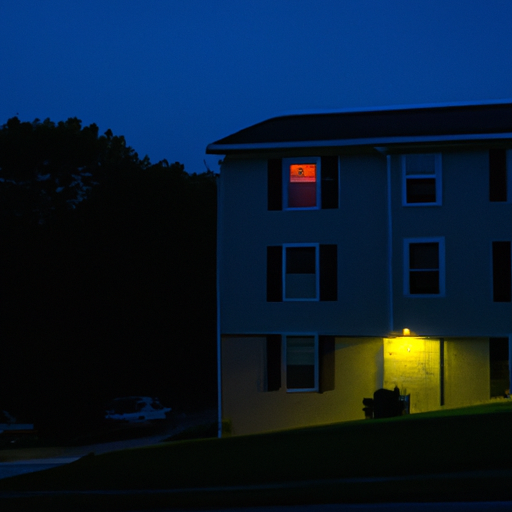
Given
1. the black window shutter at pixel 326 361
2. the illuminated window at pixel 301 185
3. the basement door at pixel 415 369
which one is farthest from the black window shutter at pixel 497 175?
the black window shutter at pixel 326 361

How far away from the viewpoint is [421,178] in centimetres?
2080

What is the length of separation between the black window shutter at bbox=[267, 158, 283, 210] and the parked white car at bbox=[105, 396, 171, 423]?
1438cm

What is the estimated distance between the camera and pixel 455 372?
832 inches

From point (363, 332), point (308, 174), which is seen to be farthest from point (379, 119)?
point (363, 332)

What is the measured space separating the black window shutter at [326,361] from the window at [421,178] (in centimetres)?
424

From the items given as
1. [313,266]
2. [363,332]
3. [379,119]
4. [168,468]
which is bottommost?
[168,468]

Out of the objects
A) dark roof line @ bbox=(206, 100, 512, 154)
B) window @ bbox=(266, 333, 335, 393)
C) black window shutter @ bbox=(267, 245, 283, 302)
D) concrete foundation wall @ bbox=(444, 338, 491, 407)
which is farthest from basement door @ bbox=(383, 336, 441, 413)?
dark roof line @ bbox=(206, 100, 512, 154)

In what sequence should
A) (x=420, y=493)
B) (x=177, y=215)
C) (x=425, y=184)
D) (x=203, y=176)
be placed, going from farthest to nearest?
(x=203, y=176) < (x=177, y=215) < (x=425, y=184) < (x=420, y=493)

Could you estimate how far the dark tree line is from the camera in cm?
3503

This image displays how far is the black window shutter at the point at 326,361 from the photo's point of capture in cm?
2130

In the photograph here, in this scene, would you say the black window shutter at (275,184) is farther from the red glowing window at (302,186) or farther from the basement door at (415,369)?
the basement door at (415,369)

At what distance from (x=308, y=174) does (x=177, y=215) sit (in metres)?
18.7

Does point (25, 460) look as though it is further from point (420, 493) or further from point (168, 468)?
point (420, 493)

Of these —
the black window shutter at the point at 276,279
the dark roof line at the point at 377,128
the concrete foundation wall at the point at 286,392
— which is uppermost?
the dark roof line at the point at 377,128
